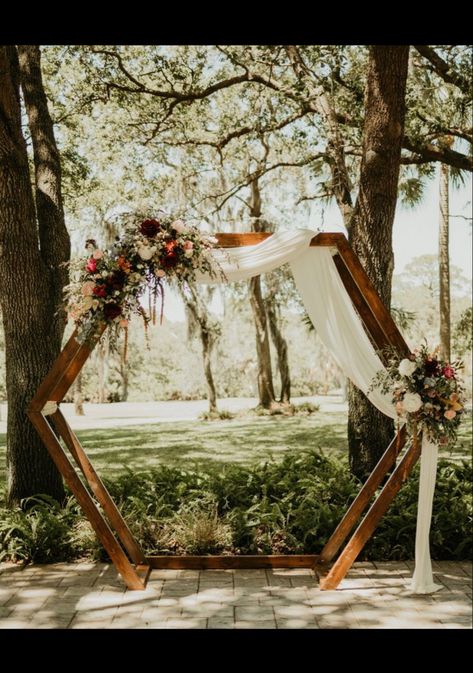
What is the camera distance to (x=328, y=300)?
4.90m

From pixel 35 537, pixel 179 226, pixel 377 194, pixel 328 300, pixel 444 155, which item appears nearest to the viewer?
pixel 179 226

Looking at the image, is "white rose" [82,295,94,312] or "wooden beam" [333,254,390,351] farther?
"wooden beam" [333,254,390,351]

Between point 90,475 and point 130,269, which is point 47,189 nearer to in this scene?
point 130,269

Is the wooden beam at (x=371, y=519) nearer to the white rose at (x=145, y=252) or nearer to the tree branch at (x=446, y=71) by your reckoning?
the white rose at (x=145, y=252)

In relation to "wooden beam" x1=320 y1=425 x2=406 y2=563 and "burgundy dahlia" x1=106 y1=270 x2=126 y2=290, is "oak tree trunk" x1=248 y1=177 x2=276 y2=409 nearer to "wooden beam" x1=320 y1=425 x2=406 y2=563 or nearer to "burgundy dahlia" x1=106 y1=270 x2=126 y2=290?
"wooden beam" x1=320 y1=425 x2=406 y2=563

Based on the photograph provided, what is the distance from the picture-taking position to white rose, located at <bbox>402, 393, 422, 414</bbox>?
4297 mm

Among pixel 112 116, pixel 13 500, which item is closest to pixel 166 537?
pixel 13 500

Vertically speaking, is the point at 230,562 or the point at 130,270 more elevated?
the point at 130,270

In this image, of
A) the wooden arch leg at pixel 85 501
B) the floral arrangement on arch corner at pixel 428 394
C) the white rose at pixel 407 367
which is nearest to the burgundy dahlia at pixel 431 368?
the floral arrangement on arch corner at pixel 428 394

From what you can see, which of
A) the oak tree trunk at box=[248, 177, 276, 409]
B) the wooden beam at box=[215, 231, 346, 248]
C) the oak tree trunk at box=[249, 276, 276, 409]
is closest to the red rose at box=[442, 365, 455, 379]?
the wooden beam at box=[215, 231, 346, 248]

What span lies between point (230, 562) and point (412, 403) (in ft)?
5.73

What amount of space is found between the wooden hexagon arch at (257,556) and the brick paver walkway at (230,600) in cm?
9

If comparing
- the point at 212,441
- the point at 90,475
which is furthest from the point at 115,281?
the point at 212,441
